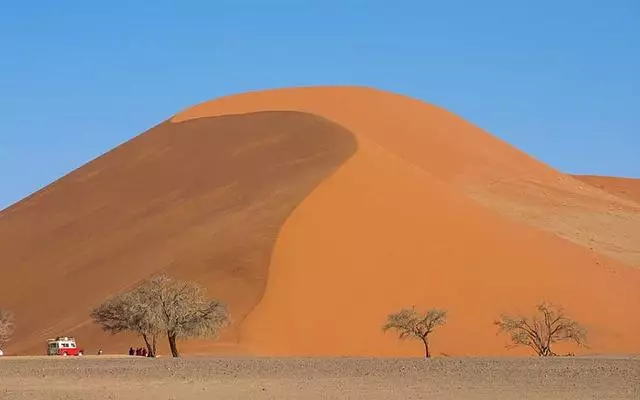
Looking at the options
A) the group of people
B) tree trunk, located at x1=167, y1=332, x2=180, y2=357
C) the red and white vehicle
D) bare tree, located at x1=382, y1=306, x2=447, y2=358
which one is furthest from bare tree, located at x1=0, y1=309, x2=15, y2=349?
bare tree, located at x1=382, y1=306, x2=447, y2=358

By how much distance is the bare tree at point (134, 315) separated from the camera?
4556cm

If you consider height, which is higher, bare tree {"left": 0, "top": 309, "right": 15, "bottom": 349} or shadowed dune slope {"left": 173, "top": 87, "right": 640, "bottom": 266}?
shadowed dune slope {"left": 173, "top": 87, "right": 640, "bottom": 266}

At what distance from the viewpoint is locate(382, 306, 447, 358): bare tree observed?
46.2m

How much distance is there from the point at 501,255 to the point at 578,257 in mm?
5151

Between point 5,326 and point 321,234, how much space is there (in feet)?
53.2

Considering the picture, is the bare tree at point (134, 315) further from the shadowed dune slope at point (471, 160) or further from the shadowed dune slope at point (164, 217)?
the shadowed dune slope at point (471, 160)

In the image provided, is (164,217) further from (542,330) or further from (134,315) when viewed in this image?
(542,330)

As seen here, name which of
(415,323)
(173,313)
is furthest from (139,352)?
(415,323)

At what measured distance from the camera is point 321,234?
56.9 m

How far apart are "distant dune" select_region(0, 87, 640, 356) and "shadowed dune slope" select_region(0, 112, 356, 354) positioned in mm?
144

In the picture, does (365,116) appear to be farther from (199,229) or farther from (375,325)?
(375,325)

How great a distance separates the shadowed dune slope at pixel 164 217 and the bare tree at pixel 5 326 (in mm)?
556

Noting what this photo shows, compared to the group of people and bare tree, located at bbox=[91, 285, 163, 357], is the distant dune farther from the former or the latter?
bare tree, located at bbox=[91, 285, 163, 357]

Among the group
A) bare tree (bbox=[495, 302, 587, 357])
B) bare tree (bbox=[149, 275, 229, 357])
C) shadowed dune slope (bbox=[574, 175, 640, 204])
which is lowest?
bare tree (bbox=[495, 302, 587, 357])
